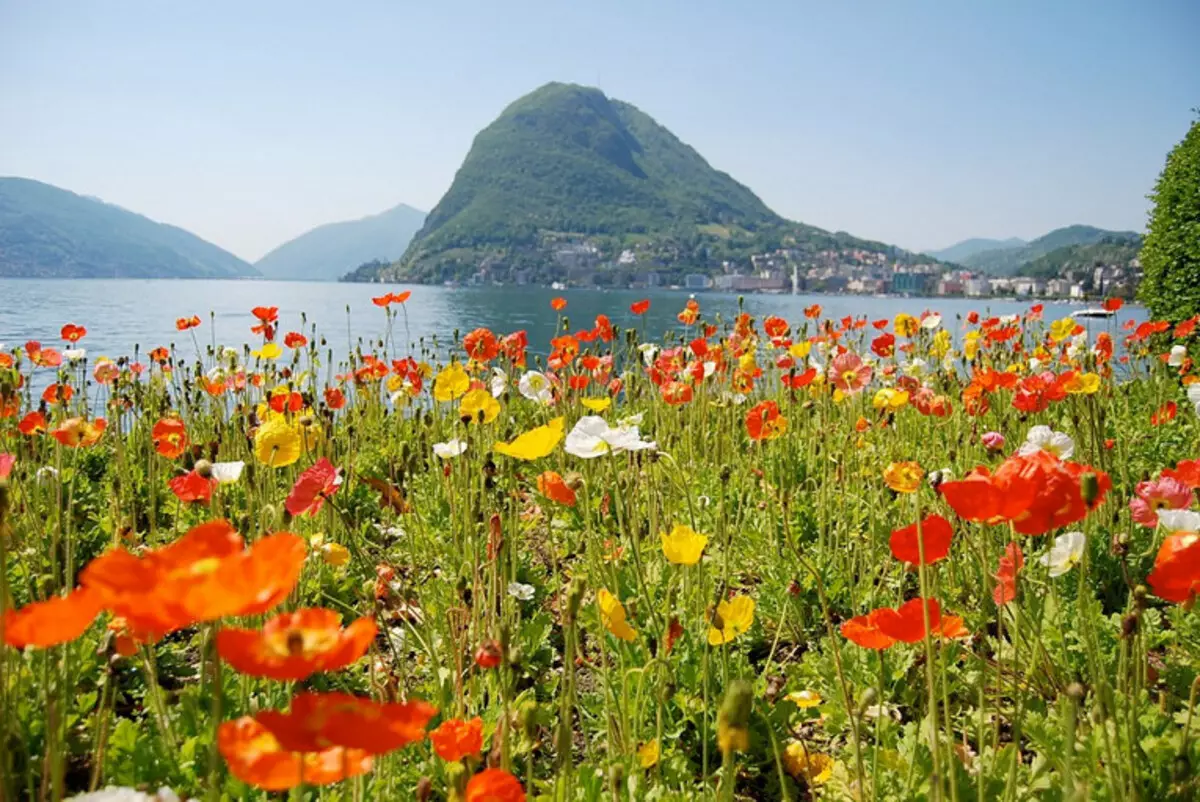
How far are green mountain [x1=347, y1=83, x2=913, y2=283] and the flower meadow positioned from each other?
314 feet

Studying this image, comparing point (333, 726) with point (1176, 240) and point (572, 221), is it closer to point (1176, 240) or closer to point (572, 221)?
point (1176, 240)

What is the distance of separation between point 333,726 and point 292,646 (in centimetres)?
8

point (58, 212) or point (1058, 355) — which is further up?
point (58, 212)

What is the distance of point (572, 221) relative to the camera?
464ft

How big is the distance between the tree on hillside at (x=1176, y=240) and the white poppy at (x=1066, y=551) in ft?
21.7

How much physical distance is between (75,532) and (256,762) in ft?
7.74

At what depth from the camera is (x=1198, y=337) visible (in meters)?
6.27

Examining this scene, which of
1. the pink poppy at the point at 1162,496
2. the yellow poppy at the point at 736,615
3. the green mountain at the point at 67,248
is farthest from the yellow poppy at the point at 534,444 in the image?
the green mountain at the point at 67,248

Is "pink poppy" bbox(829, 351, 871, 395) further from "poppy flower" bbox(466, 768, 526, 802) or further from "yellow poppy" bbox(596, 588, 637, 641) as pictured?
"poppy flower" bbox(466, 768, 526, 802)

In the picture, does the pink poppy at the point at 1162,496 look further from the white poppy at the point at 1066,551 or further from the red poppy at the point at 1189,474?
the white poppy at the point at 1066,551

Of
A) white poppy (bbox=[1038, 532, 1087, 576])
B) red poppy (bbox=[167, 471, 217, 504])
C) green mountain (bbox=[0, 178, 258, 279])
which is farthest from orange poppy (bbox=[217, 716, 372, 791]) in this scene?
green mountain (bbox=[0, 178, 258, 279])

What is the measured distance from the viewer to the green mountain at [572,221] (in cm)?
10619

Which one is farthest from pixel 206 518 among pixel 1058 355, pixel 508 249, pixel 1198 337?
pixel 508 249

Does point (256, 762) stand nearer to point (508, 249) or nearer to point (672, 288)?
point (672, 288)
